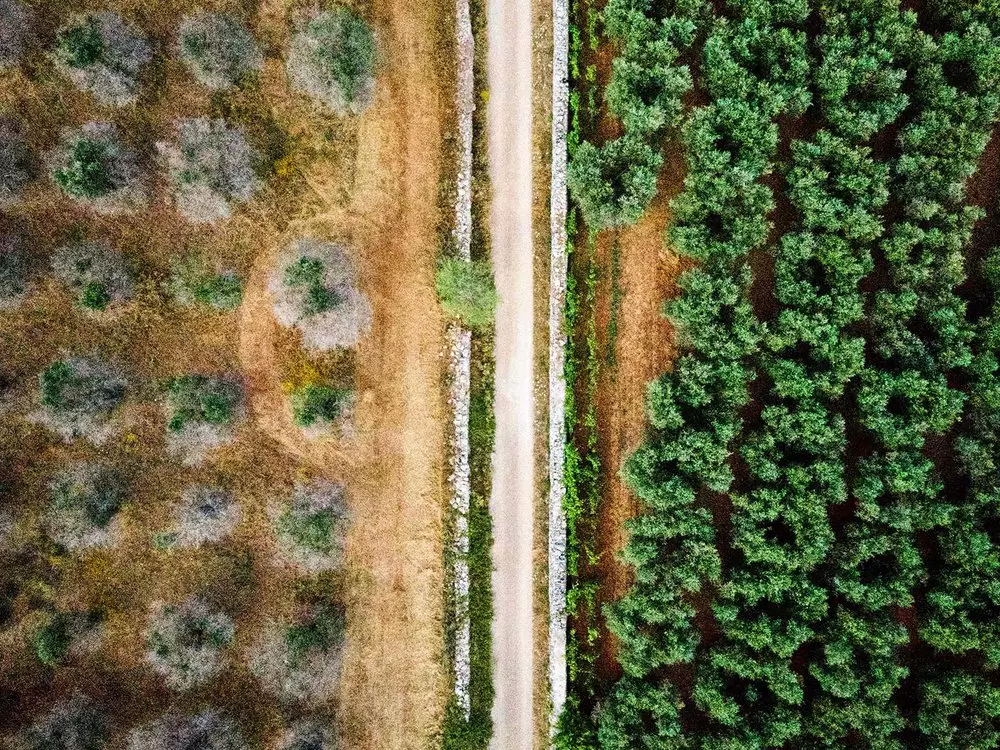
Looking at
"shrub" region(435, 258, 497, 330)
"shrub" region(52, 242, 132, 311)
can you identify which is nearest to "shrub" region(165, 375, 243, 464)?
"shrub" region(52, 242, 132, 311)

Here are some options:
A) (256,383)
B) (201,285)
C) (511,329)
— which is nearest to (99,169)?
(201,285)

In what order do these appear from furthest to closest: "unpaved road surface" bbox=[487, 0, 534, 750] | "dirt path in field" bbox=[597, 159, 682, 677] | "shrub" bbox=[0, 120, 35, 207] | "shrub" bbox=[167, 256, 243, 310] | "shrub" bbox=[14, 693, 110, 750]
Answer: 1. "unpaved road surface" bbox=[487, 0, 534, 750]
2. "dirt path in field" bbox=[597, 159, 682, 677]
3. "shrub" bbox=[167, 256, 243, 310]
4. "shrub" bbox=[14, 693, 110, 750]
5. "shrub" bbox=[0, 120, 35, 207]

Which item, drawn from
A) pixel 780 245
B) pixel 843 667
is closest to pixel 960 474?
pixel 843 667

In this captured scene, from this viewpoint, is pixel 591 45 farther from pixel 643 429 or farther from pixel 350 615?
pixel 350 615

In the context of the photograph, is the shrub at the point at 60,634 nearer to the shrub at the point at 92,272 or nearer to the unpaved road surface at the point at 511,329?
the shrub at the point at 92,272

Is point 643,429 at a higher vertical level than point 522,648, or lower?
higher

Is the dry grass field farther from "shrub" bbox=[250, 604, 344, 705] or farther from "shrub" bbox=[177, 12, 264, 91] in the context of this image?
"shrub" bbox=[177, 12, 264, 91]
